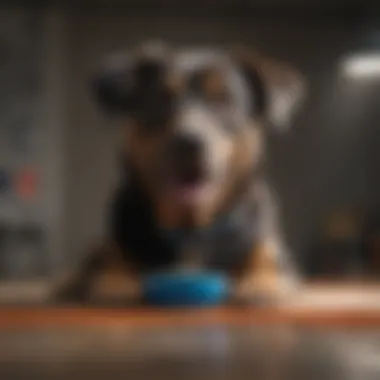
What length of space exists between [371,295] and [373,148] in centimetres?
22

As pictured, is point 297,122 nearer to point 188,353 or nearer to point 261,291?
point 261,291

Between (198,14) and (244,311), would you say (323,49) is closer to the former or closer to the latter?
(198,14)

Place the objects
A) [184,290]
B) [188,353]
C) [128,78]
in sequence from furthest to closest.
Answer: [128,78], [184,290], [188,353]

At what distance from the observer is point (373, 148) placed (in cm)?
113

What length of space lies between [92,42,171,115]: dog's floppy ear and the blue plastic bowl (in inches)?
7.8

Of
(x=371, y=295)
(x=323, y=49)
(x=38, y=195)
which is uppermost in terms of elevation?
(x=323, y=49)

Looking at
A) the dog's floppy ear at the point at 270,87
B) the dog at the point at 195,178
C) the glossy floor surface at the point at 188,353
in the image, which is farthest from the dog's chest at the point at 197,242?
the glossy floor surface at the point at 188,353

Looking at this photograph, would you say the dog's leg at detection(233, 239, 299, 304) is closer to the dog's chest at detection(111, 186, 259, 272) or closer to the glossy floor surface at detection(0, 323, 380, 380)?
the dog's chest at detection(111, 186, 259, 272)

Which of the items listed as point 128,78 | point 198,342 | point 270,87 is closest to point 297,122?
point 270,87

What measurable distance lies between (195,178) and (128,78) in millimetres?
138

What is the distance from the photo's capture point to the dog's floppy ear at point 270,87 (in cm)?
101

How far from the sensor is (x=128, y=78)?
103cm

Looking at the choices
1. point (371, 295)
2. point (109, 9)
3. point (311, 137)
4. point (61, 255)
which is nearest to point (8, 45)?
point (109, 9)

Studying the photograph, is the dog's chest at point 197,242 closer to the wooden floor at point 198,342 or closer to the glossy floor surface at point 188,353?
the wooden floor at point 198,342
